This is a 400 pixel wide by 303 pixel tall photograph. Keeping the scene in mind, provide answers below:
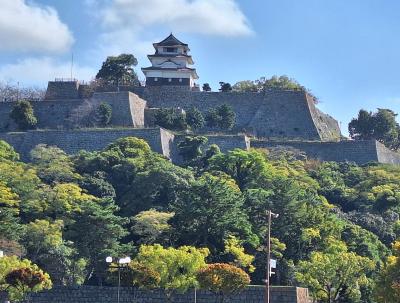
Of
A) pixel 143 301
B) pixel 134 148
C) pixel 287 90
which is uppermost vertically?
pixel 287 90

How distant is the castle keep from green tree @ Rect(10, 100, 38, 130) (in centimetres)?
65

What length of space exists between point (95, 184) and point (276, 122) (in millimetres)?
17581

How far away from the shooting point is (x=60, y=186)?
56.4 m

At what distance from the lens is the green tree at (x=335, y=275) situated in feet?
147

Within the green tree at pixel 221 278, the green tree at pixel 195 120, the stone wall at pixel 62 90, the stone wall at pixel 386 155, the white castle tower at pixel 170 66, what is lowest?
the green tree at pixel 221 278

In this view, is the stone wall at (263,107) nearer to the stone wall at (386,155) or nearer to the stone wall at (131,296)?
the stone wall at (386,155)

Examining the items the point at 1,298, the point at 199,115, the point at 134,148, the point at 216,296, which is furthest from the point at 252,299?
the point at 199,115

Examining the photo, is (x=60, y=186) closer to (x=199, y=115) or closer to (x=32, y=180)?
(x=32, y=180)

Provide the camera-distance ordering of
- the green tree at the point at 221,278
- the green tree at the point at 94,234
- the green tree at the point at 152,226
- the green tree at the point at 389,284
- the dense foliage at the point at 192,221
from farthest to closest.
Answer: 1. the green tree at the point at 152,226
2. the green tree at the point at 94,234
3. the dense foliage at the point at 192,221
4. the green tree at the point at 221,278
5. the green tree at the point at 389,284

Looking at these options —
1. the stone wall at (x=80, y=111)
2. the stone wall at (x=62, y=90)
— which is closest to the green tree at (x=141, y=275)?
the stone wall at (x=80, y=111)

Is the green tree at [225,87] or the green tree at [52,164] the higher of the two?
the green tree at [225,87]

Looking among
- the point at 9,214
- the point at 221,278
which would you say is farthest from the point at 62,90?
the point at 221,278

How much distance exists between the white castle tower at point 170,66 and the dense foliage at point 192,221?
13159 millimetres

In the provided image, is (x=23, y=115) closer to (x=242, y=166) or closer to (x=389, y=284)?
(x=242, y=166)
